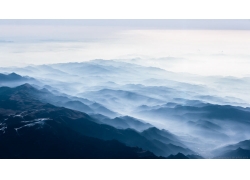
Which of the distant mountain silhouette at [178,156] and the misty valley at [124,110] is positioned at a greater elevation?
the misty valley at [124,110]

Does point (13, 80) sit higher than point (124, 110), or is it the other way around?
point (13, 80)

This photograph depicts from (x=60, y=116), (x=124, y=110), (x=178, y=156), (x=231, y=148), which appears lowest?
(x=178, y=156)

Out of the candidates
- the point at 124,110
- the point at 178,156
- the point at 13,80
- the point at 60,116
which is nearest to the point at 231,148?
the point at 178,156

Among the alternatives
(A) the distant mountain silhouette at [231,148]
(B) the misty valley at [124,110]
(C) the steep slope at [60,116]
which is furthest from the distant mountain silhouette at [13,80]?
(A) the distant mountain silhouette at [231,148]

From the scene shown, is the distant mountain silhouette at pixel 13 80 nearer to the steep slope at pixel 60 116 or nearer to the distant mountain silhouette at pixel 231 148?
the steep slope at pixel 60 116

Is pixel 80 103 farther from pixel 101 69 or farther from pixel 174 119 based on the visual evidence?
pixel 174 119

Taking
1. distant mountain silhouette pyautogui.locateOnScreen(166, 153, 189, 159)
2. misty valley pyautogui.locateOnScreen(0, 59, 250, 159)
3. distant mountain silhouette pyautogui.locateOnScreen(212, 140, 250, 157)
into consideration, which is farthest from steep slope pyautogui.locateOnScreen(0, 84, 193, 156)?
distant mountain silhouette pyautogui.locateOnScreen(212, 140, 250, 157)

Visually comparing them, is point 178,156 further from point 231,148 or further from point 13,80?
point 13,80

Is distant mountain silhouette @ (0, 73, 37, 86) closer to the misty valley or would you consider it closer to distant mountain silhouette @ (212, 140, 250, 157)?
the misty valley
